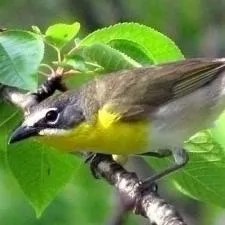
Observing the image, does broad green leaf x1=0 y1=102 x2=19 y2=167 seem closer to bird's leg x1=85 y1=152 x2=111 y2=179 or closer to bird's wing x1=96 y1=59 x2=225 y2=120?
bird's leg x1=85 y1=152 x2=111 y2=179

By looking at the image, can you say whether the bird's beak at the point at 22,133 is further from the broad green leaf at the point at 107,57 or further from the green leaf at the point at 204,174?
the green leaf at the point at 204,174

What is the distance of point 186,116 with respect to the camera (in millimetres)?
4078

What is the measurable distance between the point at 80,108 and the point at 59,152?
0.99 ft

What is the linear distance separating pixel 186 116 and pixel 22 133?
33.5 inches

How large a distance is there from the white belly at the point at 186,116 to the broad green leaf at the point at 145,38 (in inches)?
16.3

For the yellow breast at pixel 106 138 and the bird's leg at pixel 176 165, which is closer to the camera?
the bird's leg at pixel 176 165

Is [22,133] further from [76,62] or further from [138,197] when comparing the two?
[138,197]

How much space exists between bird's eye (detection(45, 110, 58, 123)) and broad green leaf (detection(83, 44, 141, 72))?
14.3 inches

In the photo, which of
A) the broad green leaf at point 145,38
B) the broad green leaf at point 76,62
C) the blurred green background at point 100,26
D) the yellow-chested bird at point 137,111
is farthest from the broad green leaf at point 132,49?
the blurred green background at point 100,26

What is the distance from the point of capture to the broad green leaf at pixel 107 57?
342cm

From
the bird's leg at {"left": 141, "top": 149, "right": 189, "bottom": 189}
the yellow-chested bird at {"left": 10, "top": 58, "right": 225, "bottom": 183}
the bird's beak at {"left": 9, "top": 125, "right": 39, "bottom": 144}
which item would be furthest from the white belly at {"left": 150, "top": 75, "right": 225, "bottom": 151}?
the bird's beak at {"left": 9, "top": 125, "right": 39, "bottom": 144}

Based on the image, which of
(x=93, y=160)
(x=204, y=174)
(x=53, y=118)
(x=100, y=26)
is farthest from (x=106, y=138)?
(x=100, y=26)

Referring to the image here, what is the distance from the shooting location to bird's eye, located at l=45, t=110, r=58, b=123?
3.76m

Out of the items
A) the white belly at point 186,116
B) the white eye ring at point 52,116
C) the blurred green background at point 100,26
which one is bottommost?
the blurred green background at point 100,26
